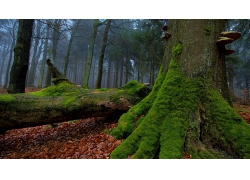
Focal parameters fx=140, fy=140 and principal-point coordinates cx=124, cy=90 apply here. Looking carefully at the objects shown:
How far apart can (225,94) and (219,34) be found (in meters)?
1.35

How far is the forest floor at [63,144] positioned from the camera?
9.52ft

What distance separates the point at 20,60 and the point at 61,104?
2.66m

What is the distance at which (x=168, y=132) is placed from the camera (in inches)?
98.2

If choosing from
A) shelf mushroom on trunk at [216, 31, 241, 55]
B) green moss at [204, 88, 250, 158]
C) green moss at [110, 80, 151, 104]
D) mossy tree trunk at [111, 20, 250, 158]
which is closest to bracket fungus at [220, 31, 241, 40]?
shelf mushroom on trunk at [216, 31, 241, 55]

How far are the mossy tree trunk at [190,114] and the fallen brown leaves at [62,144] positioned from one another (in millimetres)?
403

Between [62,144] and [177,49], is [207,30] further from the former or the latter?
[62,144]

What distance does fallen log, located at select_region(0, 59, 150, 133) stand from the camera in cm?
334

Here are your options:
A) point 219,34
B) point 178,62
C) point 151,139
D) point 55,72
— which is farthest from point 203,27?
point 55,72

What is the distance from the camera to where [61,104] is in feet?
12.1

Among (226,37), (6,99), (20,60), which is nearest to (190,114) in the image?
(226,37)

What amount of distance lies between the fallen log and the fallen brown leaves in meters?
0.54

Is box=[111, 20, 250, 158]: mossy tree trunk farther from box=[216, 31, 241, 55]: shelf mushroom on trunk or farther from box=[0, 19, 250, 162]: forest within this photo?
box=[216, 31, 241, 55]: shelf mushroom on trunk

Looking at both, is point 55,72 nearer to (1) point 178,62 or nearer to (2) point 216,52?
(1) point 178,62

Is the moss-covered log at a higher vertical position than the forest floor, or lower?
higher
